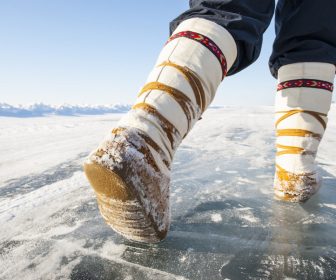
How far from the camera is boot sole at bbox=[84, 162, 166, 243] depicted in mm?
485

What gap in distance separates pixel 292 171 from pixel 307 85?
0.78ft

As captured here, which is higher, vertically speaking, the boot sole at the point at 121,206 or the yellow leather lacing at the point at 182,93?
the yellow leather lacing at the point at 182,93

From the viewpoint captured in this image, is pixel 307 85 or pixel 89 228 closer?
pixel 89 228

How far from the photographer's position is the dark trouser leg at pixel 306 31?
771mm

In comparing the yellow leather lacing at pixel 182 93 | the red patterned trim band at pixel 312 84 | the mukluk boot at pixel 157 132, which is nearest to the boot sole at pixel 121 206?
the mukluk boot at pixel 157 132

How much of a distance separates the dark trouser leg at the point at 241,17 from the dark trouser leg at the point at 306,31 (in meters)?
0.14

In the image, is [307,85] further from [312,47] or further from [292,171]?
[292,171]

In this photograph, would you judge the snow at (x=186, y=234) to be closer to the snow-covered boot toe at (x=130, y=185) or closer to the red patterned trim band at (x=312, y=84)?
the snow-covered boot toe at (x=130, y=185)

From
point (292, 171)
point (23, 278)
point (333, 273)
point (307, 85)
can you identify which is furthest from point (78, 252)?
point (307, 85)

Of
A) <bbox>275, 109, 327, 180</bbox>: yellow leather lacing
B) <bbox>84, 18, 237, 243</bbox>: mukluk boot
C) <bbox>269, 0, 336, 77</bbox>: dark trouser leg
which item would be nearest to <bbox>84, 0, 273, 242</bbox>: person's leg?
<bbox>84, 18, 237, 243</bbox>: mukluk boot

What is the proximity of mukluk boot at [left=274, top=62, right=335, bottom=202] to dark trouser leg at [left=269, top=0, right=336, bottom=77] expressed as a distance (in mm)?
25

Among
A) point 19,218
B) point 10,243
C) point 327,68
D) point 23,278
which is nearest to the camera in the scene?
point 23,278

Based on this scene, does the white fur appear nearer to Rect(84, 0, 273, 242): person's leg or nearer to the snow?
the snow

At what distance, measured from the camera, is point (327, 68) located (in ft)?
2.74
